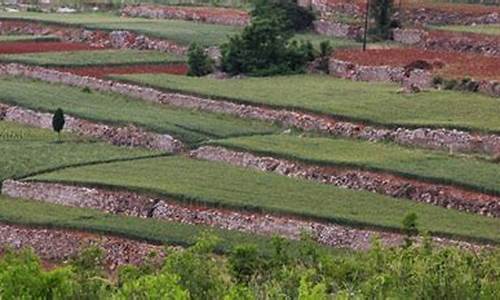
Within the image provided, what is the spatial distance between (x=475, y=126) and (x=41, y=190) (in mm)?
15992

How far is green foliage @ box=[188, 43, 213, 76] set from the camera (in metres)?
71.1

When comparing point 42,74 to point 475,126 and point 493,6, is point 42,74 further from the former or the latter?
point 493,6

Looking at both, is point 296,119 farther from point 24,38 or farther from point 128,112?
point 24,38

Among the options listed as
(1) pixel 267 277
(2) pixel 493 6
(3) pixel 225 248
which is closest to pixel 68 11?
(2) pixel 493 6

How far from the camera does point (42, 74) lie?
2726 inches

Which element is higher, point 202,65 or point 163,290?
point 163,290

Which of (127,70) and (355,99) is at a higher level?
(355,99)

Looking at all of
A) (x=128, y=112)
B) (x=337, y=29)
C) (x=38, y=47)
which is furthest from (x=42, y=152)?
(x=337, y=29)

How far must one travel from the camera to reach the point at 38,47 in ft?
258

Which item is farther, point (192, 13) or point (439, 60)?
point (192, 13)

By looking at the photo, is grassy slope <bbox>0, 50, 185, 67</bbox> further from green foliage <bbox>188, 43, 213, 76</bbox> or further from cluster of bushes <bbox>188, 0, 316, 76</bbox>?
cluster of bushes <bbox>188, 0, 316, 76</bbox>

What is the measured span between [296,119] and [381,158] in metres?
8.34

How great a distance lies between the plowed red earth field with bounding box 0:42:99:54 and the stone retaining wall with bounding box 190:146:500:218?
26.7 meters

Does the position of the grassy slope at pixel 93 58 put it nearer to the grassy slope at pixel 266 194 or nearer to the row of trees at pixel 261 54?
the row of trees at pixel 261 54
